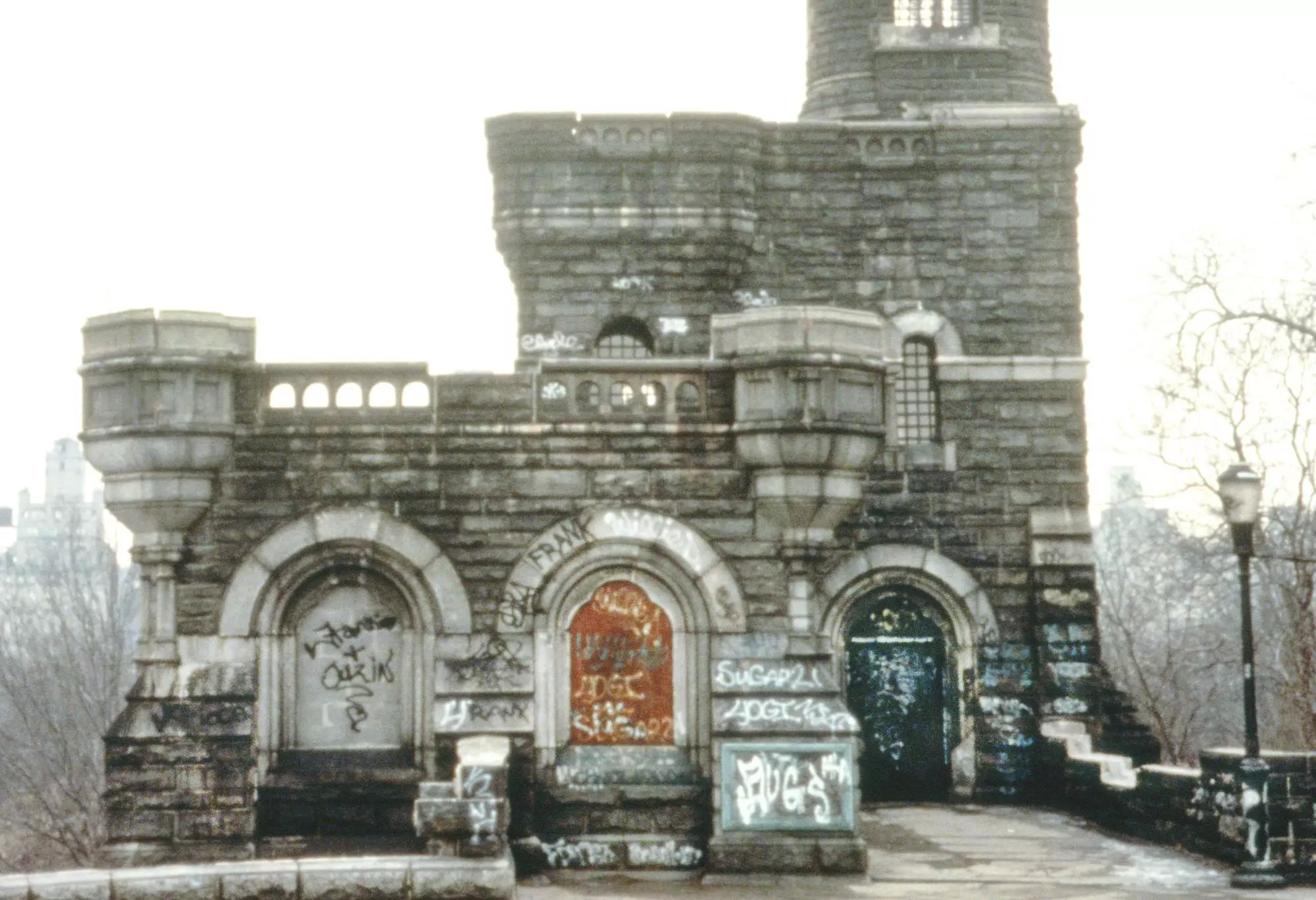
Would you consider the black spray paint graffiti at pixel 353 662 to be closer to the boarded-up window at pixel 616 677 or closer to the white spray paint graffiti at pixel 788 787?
the boarded-up window at pixel 616 677

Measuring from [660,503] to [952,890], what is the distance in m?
4.07

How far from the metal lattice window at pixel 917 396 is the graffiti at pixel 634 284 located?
3.11 m

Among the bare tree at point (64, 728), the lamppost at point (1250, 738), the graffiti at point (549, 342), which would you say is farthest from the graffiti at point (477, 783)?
the bare tree at point (64, 728)

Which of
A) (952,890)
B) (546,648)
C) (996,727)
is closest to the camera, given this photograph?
(952,890)

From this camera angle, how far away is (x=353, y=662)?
16547mm

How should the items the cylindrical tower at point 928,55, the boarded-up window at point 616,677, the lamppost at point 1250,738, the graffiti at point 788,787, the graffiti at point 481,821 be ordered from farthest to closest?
1. the cylindrical tower at point 928,55
2. the boarded-up window at point 616,677
3. the graffiti at point 788,787
4. the lamppost at point 1250,738
5. the graffiti at point 481,821

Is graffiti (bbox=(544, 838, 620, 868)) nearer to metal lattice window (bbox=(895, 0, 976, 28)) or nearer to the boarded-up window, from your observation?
the boarded-up window

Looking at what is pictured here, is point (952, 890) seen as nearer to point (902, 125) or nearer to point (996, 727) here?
point (996, 727)

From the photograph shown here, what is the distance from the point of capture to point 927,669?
21844mm

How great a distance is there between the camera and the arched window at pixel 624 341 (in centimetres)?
2222

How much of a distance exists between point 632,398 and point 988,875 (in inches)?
203

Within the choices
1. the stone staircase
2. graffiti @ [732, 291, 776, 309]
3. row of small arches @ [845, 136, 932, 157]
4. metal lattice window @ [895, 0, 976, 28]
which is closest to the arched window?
graffiti @ [732, 291, 776, 309]

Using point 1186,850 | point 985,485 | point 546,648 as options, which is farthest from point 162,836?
point 985,485

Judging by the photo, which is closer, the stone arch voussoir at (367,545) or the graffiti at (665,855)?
the graffiti at (665,855)
